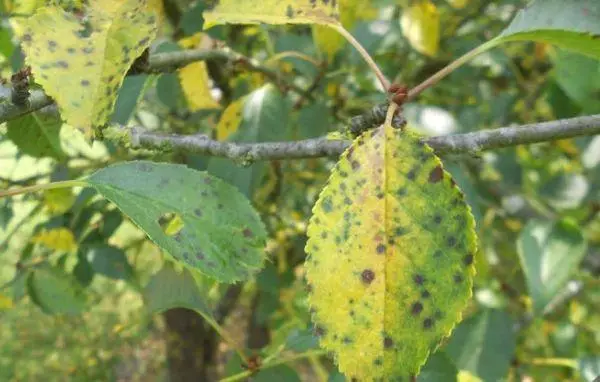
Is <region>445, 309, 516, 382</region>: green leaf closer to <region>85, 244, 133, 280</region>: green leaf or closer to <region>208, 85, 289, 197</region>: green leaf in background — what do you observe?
<region>208, 85, 289, 197</region>: green leaf in background

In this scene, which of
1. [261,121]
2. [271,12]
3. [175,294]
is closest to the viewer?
[271,12]

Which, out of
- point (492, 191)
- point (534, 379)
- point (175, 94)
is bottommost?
point (534, 379)

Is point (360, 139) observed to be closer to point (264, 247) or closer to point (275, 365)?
point (264, 247)

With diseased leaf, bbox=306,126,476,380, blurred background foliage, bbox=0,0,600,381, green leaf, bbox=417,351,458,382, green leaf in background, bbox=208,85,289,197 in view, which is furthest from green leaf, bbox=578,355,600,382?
diseased leaf, bbox=306,126,476,380

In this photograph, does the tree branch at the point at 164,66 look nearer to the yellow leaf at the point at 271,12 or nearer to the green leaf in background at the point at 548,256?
the yellow leaf at the point at 271,12

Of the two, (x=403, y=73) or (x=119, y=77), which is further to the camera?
(x=403, y=73)

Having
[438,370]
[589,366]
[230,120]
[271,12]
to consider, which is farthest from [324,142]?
[589,366]

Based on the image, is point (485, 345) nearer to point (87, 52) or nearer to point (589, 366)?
point (589, 366)

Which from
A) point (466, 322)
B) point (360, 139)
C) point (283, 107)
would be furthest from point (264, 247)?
point (466, 322)
